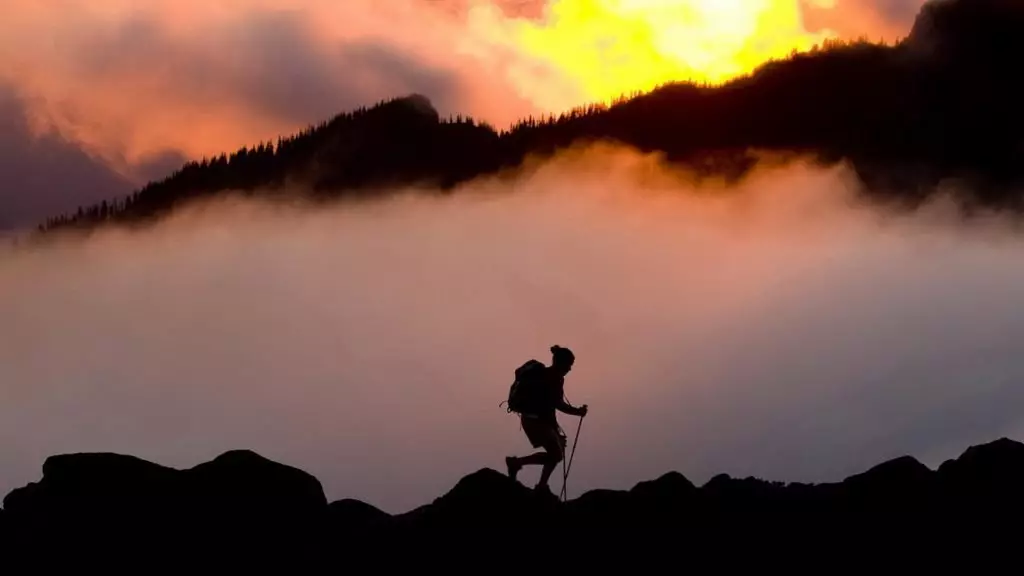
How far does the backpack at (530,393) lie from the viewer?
25.4m

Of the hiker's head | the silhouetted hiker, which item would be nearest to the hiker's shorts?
the silhouetted hiker

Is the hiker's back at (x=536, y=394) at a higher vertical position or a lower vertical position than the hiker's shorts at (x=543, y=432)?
higher

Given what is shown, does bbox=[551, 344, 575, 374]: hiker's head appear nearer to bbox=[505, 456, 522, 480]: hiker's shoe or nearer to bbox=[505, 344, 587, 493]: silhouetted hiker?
bbox=[505, 344, 587, 493]: silhouetted hiker

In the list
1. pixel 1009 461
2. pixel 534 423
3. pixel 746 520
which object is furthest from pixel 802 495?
pixel 534 423

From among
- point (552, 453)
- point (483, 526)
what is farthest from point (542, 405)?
point (483, 526)

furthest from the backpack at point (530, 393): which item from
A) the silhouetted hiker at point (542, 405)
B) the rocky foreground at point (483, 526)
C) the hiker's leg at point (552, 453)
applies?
the rocky foreground at point (483, 526)

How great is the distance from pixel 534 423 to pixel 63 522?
852 centimetres

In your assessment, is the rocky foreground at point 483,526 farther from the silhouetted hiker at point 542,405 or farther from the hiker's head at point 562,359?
the hiker's head at point 562,359

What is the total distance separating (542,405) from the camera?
25.4 m

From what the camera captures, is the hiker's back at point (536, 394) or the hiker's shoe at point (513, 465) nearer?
the hiker's back at point (536, 394)

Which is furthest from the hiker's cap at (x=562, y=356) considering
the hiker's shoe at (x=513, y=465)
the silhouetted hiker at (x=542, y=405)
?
the hiker's shoe at (x=513, y=465)

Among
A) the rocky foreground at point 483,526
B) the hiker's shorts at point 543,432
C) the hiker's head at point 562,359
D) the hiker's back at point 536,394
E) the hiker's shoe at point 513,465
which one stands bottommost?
the rocky foreground at point 483,526

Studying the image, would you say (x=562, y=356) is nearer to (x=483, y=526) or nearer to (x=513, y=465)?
(x=513, y=465)

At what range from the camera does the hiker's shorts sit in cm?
2539
